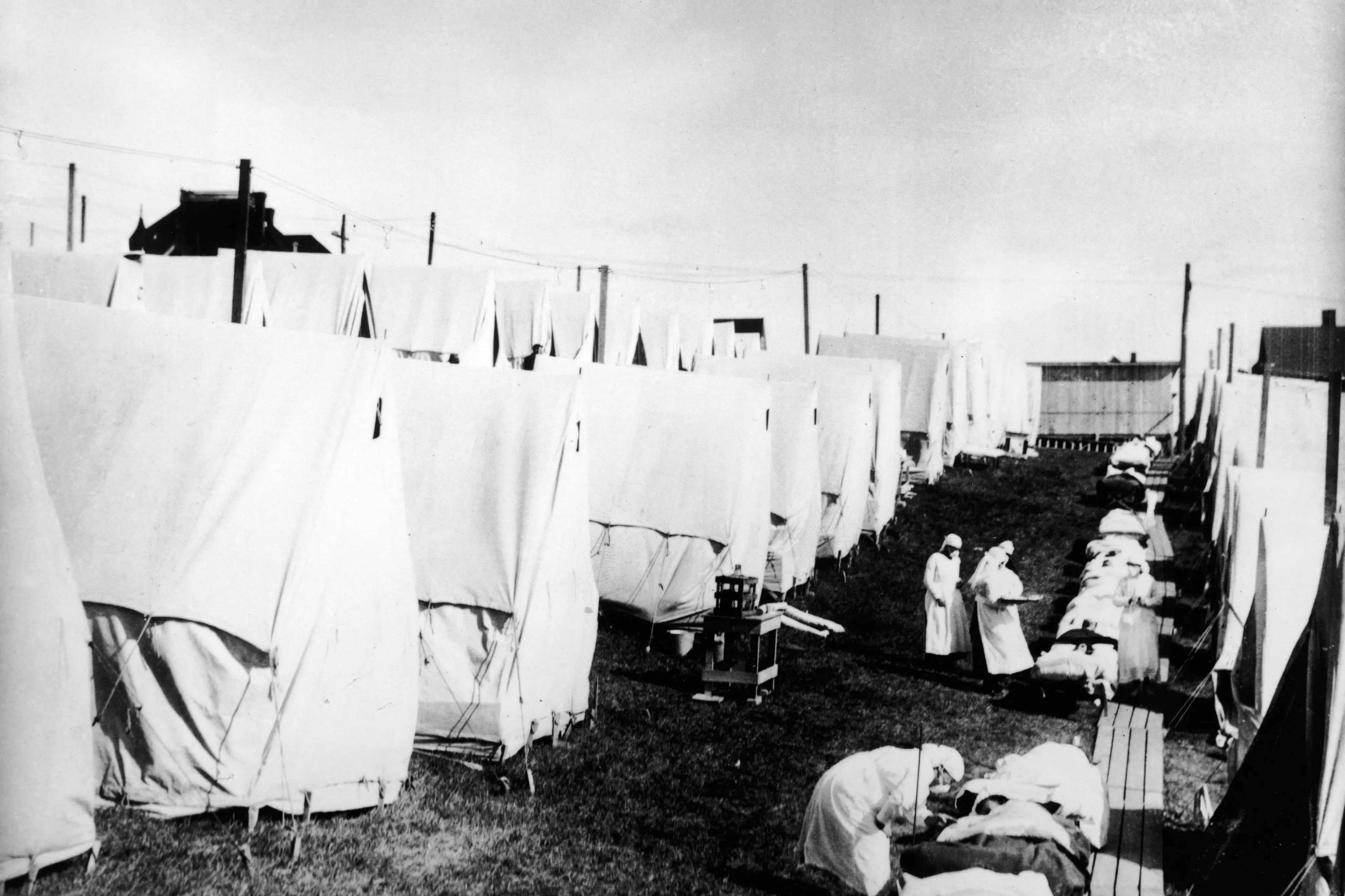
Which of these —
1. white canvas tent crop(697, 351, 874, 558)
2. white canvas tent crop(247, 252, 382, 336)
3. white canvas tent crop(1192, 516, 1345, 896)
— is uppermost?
white canvas tent crop(247, 252, 382, 336)

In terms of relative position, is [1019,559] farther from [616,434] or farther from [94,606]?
[94,606]

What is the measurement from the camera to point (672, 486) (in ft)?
52.4

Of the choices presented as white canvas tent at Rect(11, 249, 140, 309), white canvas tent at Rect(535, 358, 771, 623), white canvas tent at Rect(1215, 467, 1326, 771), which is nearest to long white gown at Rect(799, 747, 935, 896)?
white canvas tent at Rect(1215, 467, 1326, 771)

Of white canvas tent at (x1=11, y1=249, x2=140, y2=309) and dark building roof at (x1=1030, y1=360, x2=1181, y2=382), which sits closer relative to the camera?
white canvas tent at (x1=11, y1=249, x2=140, y2=309)

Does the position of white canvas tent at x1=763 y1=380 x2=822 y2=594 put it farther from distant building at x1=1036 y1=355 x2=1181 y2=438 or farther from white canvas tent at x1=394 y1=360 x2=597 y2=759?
distant building at x1=1036 y1=355 x2=1181 y2=438

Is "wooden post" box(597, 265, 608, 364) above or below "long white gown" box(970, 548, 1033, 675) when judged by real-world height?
above

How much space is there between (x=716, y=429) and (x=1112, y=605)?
5874 millimetres

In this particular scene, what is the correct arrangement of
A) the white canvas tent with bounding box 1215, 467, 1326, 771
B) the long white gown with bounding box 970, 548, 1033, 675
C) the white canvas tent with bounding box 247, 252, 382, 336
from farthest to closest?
the white canvas tent with bounding box 247, 252, 382, 336 → the long white gown with bounding box 970, 548, 1033, 675 → the white canvas tent with bounding box 1215, 467, 1326, 771

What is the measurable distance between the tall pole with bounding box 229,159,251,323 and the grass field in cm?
641

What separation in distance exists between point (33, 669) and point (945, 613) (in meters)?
11.0

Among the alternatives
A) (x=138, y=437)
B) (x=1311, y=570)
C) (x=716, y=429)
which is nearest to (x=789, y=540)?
(x=716, y=429)

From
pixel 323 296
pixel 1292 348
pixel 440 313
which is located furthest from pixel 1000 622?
pixel 323 296

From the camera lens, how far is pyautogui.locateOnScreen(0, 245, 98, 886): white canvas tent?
21.2 feet

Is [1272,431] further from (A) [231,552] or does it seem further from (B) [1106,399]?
(B) [1106,399]
